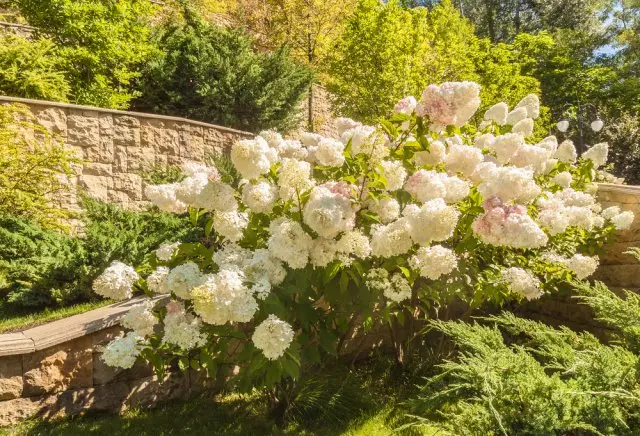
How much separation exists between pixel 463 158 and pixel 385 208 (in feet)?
2.27

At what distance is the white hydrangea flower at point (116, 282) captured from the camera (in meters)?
2.97

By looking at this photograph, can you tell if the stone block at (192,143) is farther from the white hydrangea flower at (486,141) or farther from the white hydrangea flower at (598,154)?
the white hydrangea flower at (598,154)

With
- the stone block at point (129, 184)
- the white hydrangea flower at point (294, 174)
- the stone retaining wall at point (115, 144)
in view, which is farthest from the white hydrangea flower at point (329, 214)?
the stone block at point (129, 184)

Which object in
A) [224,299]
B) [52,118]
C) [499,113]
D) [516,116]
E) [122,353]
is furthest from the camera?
[52,118]

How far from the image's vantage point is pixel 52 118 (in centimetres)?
730

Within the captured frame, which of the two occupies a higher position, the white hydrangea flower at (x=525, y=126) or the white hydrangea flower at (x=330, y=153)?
the white hydrangea flower at (x=525, y=126)

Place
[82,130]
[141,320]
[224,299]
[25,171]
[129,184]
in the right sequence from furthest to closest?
[129,184]
[82,130]
[25,171]
[141,320]
[224,299]

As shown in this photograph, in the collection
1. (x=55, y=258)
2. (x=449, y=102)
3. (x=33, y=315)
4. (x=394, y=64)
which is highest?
(x=394, y=64)

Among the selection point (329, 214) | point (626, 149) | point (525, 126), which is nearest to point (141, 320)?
point (329, 214)

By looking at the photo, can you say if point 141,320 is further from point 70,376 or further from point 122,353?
point 70,376

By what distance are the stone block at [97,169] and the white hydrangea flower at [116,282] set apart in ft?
16.9

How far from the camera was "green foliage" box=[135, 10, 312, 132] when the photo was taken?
1112 cm

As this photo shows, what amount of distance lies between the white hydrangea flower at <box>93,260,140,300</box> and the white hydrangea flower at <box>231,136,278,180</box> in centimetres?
102

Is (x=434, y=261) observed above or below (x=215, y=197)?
below
